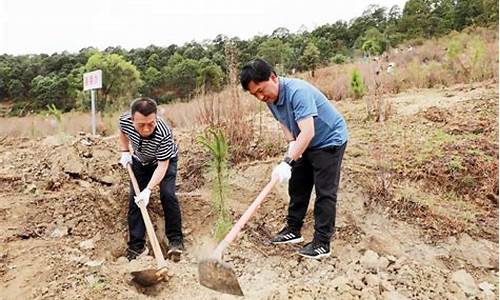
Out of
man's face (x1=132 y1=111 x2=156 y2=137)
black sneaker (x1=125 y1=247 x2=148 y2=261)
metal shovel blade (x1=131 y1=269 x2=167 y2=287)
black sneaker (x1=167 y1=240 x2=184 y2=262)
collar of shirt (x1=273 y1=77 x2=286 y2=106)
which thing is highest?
collar of shirt (x1=273 y1=77 x2=286 y2=106)

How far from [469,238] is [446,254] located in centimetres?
26

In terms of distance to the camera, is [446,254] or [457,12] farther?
[457,12]

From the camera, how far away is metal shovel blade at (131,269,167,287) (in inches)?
128

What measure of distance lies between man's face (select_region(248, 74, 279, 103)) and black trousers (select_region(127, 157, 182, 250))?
1.10 m

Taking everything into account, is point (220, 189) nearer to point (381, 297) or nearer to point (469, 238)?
point (381, 297)

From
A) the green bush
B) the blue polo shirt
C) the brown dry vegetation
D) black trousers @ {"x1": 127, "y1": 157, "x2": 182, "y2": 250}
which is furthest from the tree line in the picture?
the blue polo shirt

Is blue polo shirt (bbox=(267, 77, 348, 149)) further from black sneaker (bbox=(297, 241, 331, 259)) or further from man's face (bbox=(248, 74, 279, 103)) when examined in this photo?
black sneaker (bbox=(297, 241, 331, 259))

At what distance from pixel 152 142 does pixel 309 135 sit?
1230mm

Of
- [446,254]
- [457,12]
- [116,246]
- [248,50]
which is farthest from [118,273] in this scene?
[457,12]

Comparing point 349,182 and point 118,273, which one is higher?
point 349,182

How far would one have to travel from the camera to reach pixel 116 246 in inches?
165

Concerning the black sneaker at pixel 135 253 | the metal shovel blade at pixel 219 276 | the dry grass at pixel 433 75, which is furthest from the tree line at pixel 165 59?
the metal shovel blade at pixel 219 276

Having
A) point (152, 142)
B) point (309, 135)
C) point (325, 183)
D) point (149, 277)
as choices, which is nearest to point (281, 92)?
point (309, 135)

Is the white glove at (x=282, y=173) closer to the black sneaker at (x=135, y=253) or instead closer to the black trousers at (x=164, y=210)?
the black trousers at (x=164, y=210)
